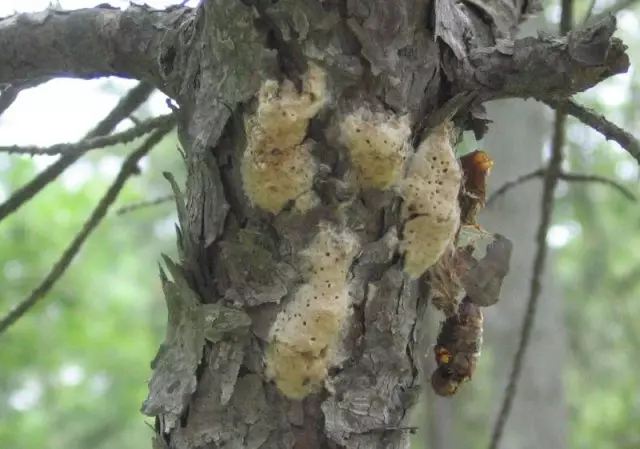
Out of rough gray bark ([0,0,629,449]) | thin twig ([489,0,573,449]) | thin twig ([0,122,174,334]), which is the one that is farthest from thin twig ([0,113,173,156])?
thin twig ([489,0,573,449])

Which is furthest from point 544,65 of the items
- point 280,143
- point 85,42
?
point 85,42

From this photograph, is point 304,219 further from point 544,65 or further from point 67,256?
point 67,256

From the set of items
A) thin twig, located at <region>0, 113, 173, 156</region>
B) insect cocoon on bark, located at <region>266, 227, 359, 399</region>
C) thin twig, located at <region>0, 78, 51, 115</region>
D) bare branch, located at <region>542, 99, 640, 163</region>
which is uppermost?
thin twig, located at <region>0, 78, 51, 115</region>

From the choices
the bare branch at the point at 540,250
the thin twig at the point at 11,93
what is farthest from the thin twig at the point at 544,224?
the thin twig at the point at 11,93

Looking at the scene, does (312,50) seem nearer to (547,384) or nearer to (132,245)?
(547,384)

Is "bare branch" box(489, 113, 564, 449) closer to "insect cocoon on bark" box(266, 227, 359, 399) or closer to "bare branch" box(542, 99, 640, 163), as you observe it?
"bare branch" box(542, 99, 640, 163)
